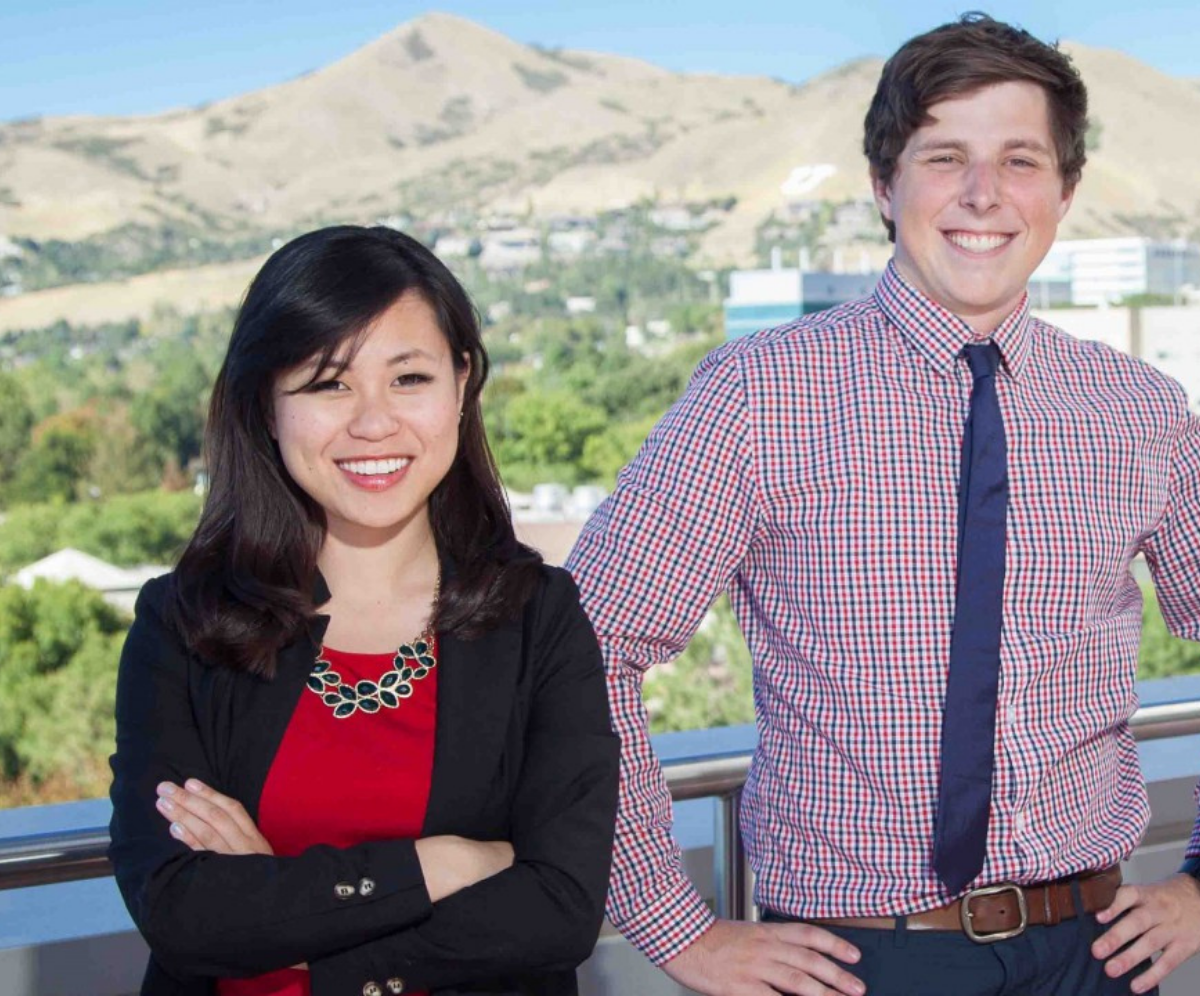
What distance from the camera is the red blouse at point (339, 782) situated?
118cm

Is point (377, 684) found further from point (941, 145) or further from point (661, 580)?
point (941, 145)

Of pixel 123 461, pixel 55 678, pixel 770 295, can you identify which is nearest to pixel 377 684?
pixel 55 678

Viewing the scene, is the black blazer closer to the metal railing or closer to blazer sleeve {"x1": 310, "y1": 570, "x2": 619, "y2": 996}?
blazer sleeve {"x1": 310, "y1": 570, "x2": 619, "y2": 996}

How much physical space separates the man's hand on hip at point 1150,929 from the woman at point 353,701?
1.65 feet

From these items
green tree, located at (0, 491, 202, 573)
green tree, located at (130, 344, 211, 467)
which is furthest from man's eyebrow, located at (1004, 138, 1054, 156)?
green tree, located at (130, 344, 211, 467)

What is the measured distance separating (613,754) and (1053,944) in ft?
1.42

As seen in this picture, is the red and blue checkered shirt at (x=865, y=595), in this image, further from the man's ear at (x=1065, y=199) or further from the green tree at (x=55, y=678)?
the green tree at (x=55, y=678)

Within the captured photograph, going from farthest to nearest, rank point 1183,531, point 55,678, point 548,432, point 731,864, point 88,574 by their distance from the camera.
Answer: point 548,432, point 88,574, point 55,678, point 731,864, point 1183,531

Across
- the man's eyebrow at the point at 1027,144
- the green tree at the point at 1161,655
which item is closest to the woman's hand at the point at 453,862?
the man's eyebrow at the point at 1027,144

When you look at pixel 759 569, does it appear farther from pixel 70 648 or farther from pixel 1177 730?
pixel 70 648

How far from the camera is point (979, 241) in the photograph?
1.42m

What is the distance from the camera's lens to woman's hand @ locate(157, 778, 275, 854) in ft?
3.75

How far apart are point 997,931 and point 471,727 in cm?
49

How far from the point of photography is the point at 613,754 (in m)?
1.24
